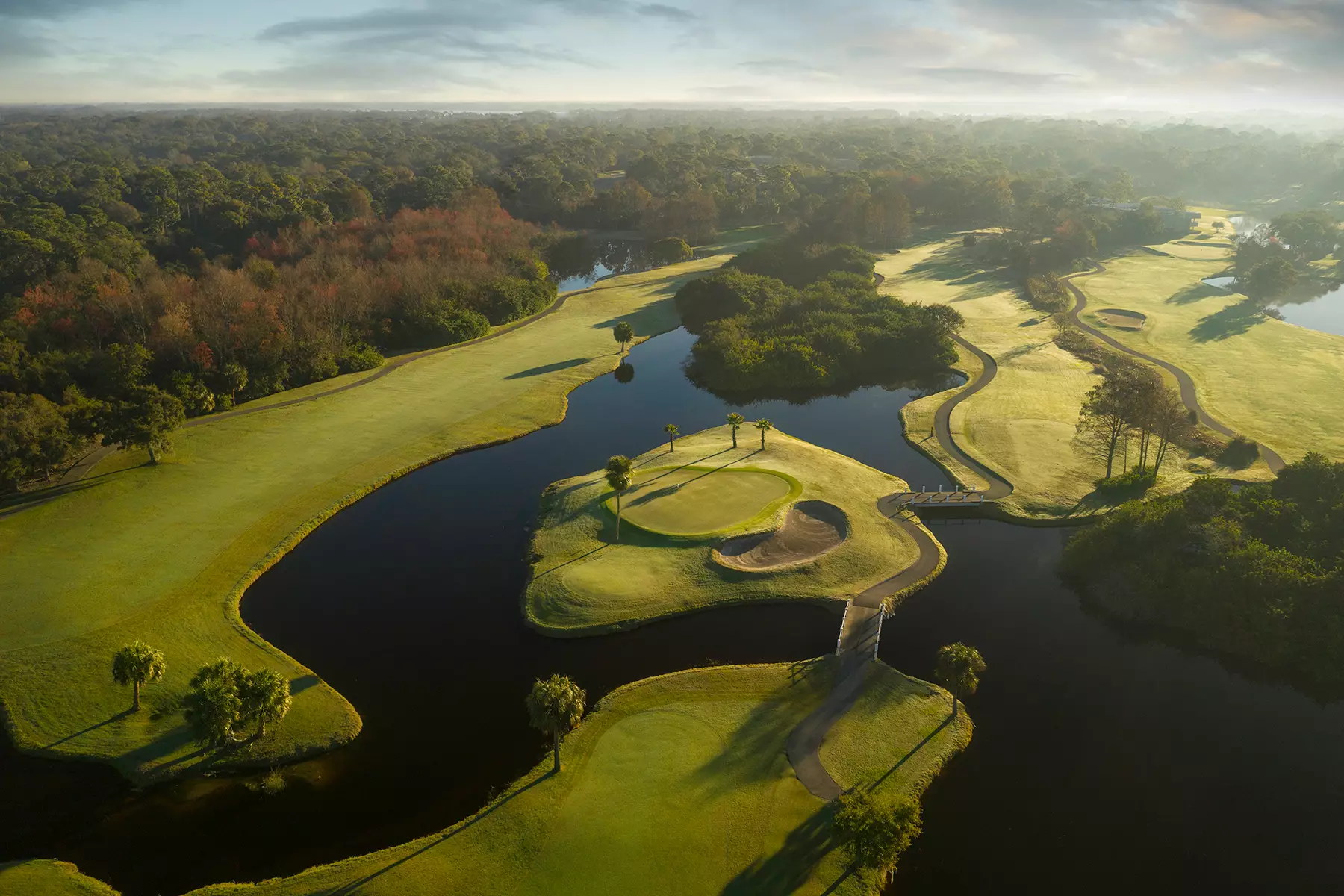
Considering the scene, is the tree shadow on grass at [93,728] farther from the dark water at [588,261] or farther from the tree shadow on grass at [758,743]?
the dark water at [588,261]

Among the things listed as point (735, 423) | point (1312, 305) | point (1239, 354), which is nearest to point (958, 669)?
point (735, 423)

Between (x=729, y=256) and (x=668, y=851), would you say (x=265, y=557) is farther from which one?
(x=729, y=256)

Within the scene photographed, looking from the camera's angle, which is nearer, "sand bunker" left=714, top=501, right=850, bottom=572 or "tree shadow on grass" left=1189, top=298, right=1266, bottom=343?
"sand bunker" left=714, top=501, right=850, bottom=572

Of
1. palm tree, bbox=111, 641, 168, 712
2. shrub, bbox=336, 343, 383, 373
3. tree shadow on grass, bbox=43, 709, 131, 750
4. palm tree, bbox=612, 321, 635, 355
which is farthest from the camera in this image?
palm tree, bbox=612, 321, 635, 355

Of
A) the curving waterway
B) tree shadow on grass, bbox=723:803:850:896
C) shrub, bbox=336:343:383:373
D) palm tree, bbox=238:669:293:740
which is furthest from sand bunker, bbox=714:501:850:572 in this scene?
shrub, bbox=336:343:383:373

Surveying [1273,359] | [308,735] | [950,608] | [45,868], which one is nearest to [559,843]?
[308,735]

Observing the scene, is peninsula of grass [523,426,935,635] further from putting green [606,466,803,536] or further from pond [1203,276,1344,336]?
pond [1203,276,1344,336]

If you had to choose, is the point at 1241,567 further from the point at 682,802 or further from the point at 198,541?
the point at 198,541
